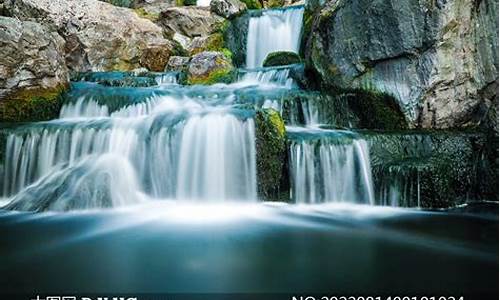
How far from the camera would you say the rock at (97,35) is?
14711mm

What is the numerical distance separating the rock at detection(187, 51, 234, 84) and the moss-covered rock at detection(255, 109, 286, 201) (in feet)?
15.9

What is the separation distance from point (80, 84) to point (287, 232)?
8186mm

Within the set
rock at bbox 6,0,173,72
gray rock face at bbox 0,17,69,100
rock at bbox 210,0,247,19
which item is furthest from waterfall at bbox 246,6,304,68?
gray rock face at bbox 0,17,69,100

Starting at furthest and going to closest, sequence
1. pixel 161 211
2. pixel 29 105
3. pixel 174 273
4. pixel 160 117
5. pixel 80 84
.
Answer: pixel 80 84, pixel 29 105, pixel 160 117, pixel 161 211, pixel 174 273

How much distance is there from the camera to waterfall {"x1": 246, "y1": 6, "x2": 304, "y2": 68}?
49.6 ft

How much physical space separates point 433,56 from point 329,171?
3.11m

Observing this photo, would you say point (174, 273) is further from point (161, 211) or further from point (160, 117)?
point (160, 117)

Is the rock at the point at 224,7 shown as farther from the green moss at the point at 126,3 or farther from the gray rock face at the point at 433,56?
the gray rock face at the point at 433,56

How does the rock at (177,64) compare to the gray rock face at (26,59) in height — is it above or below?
above

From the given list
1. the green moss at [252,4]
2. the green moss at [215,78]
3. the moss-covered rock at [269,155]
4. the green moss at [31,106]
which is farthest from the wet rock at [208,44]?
the moss-covered rock at [269,155]

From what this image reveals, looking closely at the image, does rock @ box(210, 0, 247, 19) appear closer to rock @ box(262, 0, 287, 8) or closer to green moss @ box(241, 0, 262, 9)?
green moss @ box(241, 0, 262, 9)

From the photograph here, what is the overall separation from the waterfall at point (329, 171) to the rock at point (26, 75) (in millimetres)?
5730

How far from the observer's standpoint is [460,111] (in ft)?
27.6

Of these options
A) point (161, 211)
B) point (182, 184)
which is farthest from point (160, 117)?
point (161, 211)
